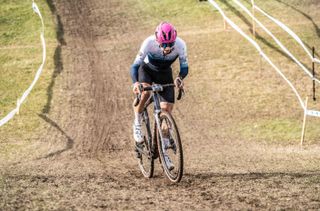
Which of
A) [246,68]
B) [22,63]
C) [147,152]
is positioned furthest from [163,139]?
[22,63]

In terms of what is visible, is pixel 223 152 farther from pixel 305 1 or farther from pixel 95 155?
pixel 305 1

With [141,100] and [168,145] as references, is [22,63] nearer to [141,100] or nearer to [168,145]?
[141,100]

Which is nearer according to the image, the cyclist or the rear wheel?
the cyclist

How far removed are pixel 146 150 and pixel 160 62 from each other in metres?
1.64

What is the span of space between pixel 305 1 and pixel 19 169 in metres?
16.7

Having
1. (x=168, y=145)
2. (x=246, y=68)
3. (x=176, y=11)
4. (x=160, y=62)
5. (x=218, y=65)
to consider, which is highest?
(x=176, y=11)

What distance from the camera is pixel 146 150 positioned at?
31.8 feet

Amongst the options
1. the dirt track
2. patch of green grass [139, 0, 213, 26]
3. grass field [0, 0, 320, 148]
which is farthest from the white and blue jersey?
patch of green grass [139, 0, 213, 26]

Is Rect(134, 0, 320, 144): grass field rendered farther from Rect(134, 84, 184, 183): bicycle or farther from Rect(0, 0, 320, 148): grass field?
Rect(134, 84, 184, 183): bicycle

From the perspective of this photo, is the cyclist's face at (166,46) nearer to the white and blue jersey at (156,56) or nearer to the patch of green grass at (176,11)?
the white and blue jersey at (156,56)

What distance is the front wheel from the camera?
327 inches

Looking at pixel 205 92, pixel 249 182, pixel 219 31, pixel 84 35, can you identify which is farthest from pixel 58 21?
pixel 249 182

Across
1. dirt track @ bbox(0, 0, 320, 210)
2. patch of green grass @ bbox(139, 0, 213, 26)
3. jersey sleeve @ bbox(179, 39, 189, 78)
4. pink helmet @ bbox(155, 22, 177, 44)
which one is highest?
patch of green grass @ bbox(139, 0, 213, 26)

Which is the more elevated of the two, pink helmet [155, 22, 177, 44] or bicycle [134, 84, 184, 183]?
pink helmet [155, 22, 177, 44]
